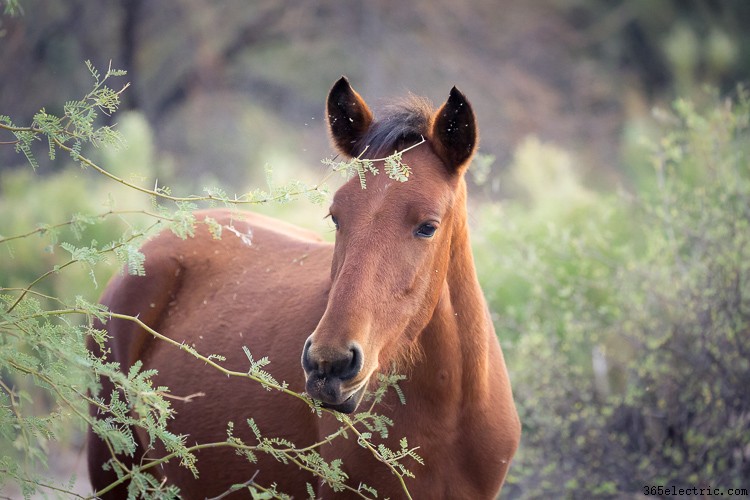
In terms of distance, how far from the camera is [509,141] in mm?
24219

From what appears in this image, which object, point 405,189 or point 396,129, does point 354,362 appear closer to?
point 405,189

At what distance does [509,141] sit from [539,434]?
19412 mm

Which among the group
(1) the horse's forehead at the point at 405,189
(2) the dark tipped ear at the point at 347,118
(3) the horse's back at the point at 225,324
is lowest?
(3) the horse's back at the point at 225,324

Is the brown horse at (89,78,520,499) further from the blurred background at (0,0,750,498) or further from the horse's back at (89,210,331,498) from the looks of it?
the blurred background at (0,0,750,498)

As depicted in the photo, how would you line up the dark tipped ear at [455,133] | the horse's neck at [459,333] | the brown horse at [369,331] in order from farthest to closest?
the horse's neck at [459,333] → the dark tipped ear at [455,133] → the brown horse at [369,331]

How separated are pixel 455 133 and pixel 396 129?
8.6 inches

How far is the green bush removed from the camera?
507cm

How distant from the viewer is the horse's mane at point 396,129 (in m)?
3.02

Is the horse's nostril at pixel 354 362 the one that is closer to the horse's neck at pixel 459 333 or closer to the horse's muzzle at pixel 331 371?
the horse's muzzle at pixel 331 371

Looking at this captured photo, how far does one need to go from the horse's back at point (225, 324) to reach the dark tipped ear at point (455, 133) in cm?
79

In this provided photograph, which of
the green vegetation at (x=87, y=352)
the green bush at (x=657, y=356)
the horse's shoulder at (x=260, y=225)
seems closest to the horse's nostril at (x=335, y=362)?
the green vegetation at (x=87, y=352)

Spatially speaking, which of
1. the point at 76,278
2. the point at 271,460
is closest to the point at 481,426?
the point at 271,460

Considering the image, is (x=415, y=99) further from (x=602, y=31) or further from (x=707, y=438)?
(x=602, y=31)

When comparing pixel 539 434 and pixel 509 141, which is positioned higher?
pixel 509 141
